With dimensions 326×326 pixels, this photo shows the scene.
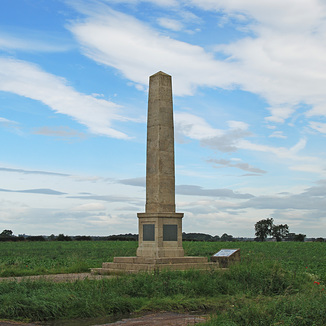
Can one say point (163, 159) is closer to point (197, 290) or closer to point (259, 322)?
point (197, 290)

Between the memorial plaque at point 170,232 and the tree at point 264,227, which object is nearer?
the memorial plaque at point 170,232

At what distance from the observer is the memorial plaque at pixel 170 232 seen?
1911 cm

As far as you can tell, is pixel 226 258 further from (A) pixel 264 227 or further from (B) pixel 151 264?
(A) pixel 264 227

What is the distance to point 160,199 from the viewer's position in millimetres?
19312

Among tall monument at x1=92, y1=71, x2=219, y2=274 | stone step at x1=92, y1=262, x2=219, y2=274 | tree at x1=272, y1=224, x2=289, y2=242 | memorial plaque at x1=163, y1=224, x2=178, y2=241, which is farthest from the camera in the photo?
tree at x1=272, y1=224, x2=289, y2=242

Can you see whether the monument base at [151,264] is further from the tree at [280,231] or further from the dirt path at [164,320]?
the tree at [280,231]

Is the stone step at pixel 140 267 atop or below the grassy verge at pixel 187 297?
atop

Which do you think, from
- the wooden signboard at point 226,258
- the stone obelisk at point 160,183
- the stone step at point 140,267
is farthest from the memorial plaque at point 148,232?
the wooden signboard at point 226,258

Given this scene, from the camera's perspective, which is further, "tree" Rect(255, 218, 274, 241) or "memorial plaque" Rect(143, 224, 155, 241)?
"tree" Rect(255, 218, 274, 241)

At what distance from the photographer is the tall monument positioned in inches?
741

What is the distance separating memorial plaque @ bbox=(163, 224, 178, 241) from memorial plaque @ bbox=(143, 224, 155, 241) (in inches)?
18.3

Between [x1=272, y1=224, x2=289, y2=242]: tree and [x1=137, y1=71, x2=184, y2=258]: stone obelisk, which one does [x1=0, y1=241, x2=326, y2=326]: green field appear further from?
[x1=272, y1=224, x2=289, y2=242]: tree

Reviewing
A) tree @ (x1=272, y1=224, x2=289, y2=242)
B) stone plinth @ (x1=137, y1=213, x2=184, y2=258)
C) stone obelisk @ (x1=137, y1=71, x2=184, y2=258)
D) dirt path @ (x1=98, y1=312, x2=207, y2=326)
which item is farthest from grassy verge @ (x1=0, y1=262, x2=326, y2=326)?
tree @ (x1=272, y1=224, x2=289, y2=242)

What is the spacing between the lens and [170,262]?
18219 millimetres
